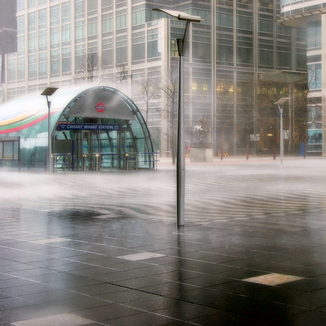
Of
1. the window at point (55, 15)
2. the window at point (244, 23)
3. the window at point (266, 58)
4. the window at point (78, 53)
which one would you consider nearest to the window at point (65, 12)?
the window at point (55, 15)

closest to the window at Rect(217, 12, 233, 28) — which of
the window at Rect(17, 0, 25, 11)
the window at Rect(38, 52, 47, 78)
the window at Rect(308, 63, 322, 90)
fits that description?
the window at Rect(308, 63, 322, 90)

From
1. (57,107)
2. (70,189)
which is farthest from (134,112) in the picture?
(70,189)

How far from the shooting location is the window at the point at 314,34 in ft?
227

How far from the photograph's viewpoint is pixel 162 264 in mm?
7020

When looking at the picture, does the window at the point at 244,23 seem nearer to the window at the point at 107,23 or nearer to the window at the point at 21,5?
the window at the point at 107,23

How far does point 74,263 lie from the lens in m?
7.08

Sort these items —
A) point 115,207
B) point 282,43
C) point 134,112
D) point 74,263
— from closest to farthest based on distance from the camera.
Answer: point 74,263
point 115,207
point 134,112
point 282,43

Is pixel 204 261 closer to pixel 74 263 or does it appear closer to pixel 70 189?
pixel 74 263

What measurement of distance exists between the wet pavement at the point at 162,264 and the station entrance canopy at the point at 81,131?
18.7m

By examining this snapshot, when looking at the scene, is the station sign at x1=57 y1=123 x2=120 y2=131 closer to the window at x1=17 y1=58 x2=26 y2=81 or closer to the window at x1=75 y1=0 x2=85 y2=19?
the window at x1=75 y1=0 x2=85 y2=19

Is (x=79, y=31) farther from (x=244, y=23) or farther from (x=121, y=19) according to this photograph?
(x=244, y=23)

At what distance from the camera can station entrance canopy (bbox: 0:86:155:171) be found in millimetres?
32375

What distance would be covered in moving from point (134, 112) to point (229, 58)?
38.9m

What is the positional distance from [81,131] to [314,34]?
146 ft
